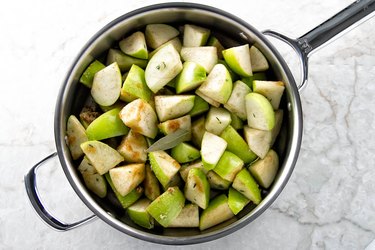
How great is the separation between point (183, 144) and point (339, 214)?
487 mm

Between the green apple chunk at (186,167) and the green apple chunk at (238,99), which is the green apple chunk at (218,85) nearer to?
the green apple chunk at (238,99)

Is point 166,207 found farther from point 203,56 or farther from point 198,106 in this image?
point 203,56

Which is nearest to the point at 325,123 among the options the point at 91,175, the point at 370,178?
the point at 370,178

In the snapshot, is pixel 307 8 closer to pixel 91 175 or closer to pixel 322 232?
pixel 322 232

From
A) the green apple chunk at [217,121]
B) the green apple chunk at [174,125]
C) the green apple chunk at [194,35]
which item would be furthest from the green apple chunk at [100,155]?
the green apple chunk at [194,35]

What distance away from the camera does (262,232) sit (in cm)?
143

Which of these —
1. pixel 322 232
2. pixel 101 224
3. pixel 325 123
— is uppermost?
pixel 325 123

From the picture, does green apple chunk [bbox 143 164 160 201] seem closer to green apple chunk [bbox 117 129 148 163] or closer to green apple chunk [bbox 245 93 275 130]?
green apple chunk [bbox 117 129 148 163]

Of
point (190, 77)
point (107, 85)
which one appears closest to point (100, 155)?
point (107, 85)

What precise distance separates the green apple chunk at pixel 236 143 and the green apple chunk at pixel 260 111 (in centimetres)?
5

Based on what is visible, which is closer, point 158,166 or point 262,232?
point 158,166

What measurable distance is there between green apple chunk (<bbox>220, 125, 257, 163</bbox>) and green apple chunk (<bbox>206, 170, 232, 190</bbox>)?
0.23ft

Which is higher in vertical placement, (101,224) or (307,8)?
(307,8)

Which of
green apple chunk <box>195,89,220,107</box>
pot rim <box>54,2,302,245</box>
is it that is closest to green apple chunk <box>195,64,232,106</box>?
green apple chunk <box>195,89,220,107</box>
